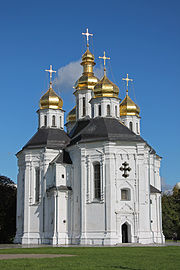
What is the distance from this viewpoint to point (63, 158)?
121 feet

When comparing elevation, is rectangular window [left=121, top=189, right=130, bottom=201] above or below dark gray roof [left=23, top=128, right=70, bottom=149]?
below

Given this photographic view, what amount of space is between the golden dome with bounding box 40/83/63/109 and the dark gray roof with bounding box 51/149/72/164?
6.09 meters

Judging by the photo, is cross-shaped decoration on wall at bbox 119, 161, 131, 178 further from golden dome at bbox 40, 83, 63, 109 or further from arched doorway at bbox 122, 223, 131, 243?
golden dome at bbox 40, 83, 63, 109

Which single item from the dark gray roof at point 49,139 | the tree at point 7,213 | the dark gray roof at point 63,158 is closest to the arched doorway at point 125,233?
the dark gray roof at point 63,158

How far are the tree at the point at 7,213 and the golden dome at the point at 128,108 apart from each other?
15.0 m

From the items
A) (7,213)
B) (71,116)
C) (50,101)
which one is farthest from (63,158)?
(7,213)

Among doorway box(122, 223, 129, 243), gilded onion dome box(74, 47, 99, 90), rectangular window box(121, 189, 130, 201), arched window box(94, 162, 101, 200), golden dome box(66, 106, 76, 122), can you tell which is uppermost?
gilded onion dome box(74, 47, 99, 90)

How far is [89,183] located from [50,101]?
11.1 metres

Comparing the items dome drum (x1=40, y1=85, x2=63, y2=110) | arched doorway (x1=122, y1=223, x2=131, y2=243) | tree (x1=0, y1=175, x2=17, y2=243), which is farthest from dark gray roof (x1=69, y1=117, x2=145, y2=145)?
Answer: tree (x1=0, y1=175, x2=17, y2=243)

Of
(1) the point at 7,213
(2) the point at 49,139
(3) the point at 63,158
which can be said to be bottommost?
(1) the point at 7,213

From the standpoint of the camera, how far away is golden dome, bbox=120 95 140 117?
45.3 meters

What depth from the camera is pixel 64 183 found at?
3644 cm

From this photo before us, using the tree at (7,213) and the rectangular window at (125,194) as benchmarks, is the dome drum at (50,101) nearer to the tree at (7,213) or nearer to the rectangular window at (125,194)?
the tree at (7,213)

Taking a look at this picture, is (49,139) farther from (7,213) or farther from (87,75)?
(7,213)
